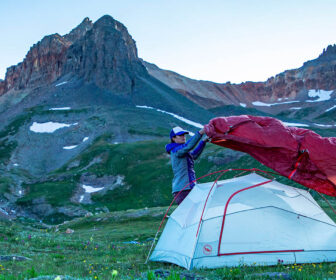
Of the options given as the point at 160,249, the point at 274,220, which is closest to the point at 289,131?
the point at 274,220

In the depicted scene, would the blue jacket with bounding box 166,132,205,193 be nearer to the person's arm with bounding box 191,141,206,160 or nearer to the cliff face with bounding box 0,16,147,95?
the person's arm with bounding box 191,141,206,160

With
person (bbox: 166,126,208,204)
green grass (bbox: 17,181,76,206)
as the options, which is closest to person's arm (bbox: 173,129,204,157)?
person (bbox: 166,126,208,204)

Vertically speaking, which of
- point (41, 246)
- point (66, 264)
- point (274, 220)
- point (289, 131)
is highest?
point (289, 131)

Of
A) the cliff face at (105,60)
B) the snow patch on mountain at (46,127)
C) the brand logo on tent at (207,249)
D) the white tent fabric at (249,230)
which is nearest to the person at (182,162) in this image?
the white tent fabric at (249,230)

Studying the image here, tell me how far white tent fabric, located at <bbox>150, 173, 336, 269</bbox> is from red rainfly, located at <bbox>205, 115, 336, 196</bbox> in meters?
0.71

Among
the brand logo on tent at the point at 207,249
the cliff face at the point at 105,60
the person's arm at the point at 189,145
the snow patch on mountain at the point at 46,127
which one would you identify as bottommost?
the snow patch on mountain at the point at 46,127

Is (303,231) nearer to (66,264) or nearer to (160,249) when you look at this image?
(160,249)

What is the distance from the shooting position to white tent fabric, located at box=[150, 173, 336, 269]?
32.1 ft

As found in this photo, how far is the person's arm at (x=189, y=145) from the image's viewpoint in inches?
435

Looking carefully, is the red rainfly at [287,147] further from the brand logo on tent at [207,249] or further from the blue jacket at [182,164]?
the brand logo on tent at [207,249]

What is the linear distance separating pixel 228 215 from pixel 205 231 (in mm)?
776

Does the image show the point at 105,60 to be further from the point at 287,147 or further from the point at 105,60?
the point at 287,147

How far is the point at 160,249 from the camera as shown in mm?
11195

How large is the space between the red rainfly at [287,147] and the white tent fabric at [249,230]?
0.71 meters
